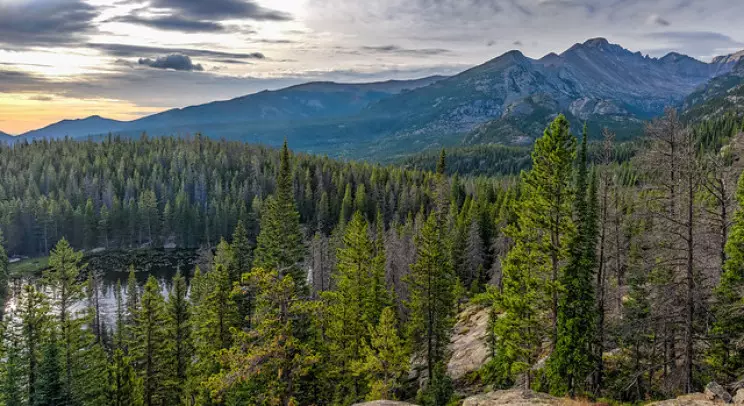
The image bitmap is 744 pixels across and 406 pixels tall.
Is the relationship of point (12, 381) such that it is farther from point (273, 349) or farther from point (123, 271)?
point (123, 271)

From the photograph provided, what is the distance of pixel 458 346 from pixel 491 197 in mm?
75142

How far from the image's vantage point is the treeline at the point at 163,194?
408ft

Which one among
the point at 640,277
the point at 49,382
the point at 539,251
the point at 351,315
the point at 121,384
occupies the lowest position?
the point at 121,384

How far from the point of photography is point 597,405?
17656mm

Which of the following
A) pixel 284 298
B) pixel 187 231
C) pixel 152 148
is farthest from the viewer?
pixel 152 148

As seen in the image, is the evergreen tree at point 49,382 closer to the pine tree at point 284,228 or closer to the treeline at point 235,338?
the treeline at point 235,338

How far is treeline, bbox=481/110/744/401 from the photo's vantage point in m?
22.7

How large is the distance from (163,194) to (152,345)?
12770 centimetres

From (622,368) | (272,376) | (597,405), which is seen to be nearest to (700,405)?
(597,405)

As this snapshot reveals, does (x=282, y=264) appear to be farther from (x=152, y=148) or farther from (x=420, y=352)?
(x=152, y=148)

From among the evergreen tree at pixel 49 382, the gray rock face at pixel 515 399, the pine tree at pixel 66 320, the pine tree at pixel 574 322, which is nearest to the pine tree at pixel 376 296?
the pine tree at pixel 574 322

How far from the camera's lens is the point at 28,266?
359ft

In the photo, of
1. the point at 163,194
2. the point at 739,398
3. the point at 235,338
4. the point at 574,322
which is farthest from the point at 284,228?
the point at 163,194

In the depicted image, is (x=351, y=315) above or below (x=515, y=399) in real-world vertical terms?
below
